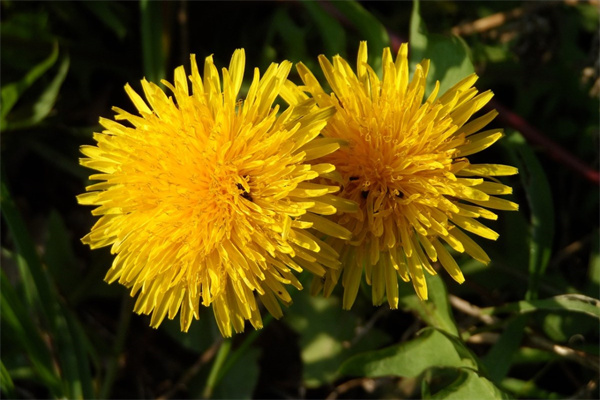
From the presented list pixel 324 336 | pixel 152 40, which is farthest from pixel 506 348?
pixel 152 40

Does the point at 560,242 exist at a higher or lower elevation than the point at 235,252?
lower

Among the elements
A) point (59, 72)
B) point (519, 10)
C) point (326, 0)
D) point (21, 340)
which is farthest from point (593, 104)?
point (21, 340)

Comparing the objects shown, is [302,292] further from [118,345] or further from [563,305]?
[563,305]

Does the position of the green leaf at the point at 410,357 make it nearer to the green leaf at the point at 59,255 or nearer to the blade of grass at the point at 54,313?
the blade of grass at the point at 54,313

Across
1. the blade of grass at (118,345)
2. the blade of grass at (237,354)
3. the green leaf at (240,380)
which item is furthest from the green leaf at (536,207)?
the blade of grass at (118,345)

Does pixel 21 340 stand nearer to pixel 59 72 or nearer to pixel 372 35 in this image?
pixel 59 72

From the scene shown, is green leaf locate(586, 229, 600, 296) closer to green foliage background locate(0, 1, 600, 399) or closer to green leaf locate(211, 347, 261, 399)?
green foliage background locate(0, 1, 600, 399)
